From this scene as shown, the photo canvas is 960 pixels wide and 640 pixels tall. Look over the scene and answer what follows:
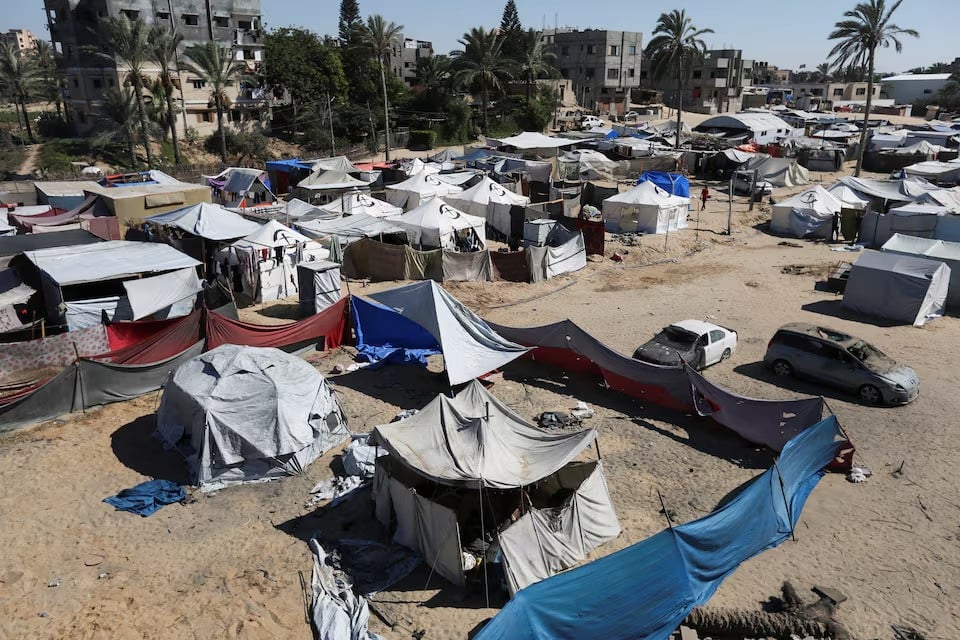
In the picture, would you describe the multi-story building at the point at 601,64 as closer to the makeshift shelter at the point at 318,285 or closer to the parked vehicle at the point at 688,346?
the makeshift shelter at the point at 318,285

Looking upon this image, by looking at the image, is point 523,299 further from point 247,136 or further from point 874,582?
point 247,136

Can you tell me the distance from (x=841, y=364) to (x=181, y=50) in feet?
194

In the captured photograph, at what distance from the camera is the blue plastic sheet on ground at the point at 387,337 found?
18016 mm

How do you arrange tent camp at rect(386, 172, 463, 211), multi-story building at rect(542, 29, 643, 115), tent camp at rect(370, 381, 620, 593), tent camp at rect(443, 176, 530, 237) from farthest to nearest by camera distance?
1. multi-story building at rect(542, 29, 643, 115)
2. tent camp at rect(386, 172, 463, 211)
3. tent camp at rect(443, 176, 530, 237)
4. tent camp at rect(370, 381, 620, 593)

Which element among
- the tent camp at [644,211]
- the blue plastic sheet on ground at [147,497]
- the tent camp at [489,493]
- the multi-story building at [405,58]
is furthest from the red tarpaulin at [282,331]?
the multi-story building at [405,58]

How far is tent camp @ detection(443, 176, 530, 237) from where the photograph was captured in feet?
100

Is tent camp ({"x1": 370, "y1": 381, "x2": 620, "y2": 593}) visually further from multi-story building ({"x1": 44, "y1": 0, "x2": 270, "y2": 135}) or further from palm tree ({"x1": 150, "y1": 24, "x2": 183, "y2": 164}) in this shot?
multi-story building ({"x1": 44, "y1": 0, "x2": 270, "y2": 135})

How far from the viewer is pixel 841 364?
51.5ft

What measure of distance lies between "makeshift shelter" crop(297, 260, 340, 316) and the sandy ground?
119 inches

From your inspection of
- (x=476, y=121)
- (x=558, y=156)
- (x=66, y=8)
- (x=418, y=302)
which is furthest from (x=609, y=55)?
(x=418, y=302)

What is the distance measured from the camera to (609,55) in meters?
90.3

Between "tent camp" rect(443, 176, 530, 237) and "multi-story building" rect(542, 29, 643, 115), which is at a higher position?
"multi-story building" rect(542, 29, 643, 115)

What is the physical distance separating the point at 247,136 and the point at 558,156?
27.0m

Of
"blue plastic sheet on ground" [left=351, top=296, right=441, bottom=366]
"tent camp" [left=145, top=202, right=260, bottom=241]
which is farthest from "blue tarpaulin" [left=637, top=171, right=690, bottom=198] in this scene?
"blue plastic sheet on ground" [left=351, top=296, right=441, bottom=366]
